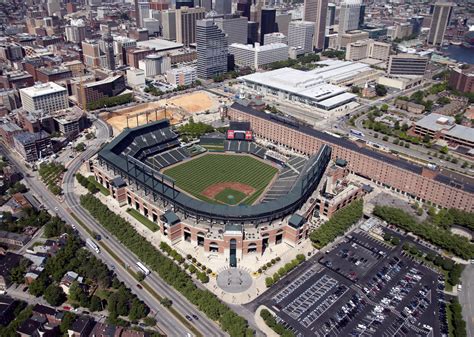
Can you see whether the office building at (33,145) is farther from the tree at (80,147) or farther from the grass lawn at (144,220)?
the grass lawn at (144,220)

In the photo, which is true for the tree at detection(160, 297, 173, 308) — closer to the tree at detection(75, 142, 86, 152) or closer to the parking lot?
the parking lot

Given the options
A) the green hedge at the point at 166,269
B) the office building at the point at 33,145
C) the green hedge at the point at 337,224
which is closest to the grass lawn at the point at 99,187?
the green hedge at the point at 166,269

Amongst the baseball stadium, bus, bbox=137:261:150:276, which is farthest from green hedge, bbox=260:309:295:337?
bus, bbox=137:261:150:276

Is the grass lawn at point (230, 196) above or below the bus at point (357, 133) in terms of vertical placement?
below

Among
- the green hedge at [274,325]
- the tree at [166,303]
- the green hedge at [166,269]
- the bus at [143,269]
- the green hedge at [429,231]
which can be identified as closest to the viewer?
the green hedge at [274,325]

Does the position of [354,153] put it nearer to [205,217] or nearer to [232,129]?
[232,129]

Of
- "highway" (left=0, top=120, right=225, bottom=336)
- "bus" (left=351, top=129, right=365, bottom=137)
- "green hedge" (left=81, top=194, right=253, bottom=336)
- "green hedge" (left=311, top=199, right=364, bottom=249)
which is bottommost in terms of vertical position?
"highway" (left=0, top=120, right=225, bottom=336)
